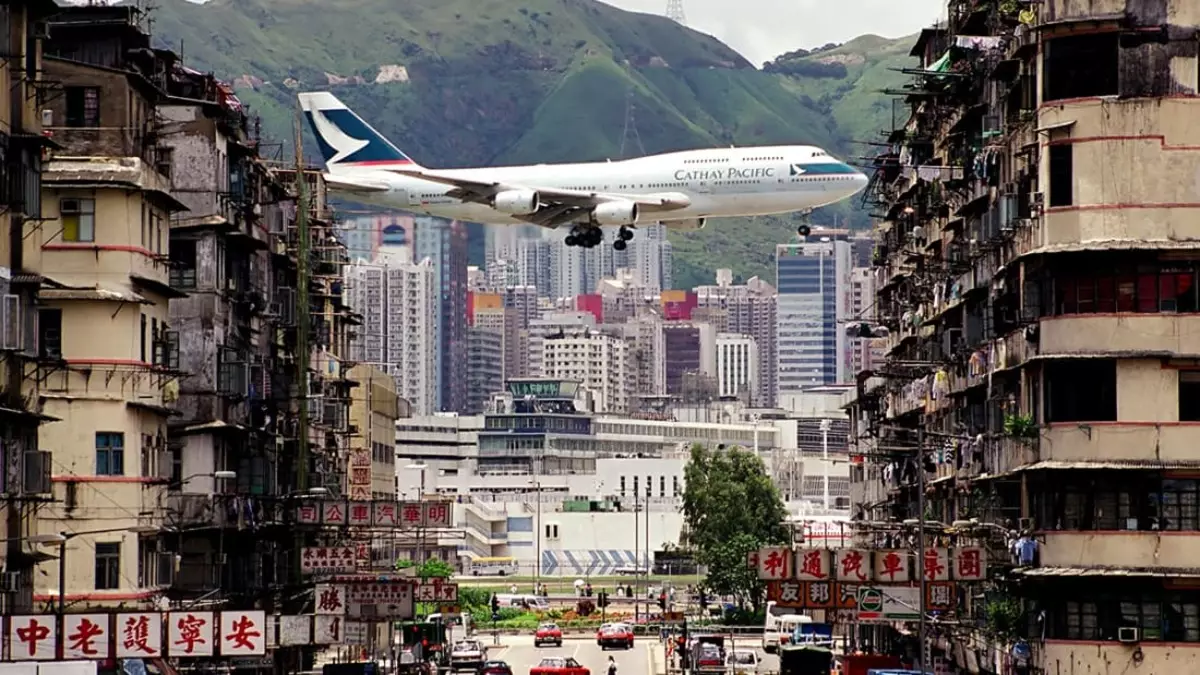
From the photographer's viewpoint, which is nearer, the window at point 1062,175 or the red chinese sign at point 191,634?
the red chinese sign at point 191,634

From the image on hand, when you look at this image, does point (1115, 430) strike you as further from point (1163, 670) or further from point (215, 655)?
point (215, 655)

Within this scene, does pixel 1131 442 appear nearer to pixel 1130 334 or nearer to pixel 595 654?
pixel 1130 334

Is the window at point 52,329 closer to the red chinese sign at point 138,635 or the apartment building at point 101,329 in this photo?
the apartment building at point 101,329

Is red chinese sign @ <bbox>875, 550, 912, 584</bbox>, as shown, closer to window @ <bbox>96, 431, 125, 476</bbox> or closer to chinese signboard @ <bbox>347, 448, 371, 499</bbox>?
window @ <bbox>96, 431, 125, 476</bbox>

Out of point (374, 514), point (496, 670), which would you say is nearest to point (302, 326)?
→ point (374, 514)

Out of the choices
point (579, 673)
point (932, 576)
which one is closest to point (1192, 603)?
point (932, 576)

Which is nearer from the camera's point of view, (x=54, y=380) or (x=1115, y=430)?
(x=1115, y=430)

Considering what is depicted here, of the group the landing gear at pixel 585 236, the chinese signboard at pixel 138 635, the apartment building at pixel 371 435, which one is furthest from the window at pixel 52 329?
the landing gear at pixel 585 236
